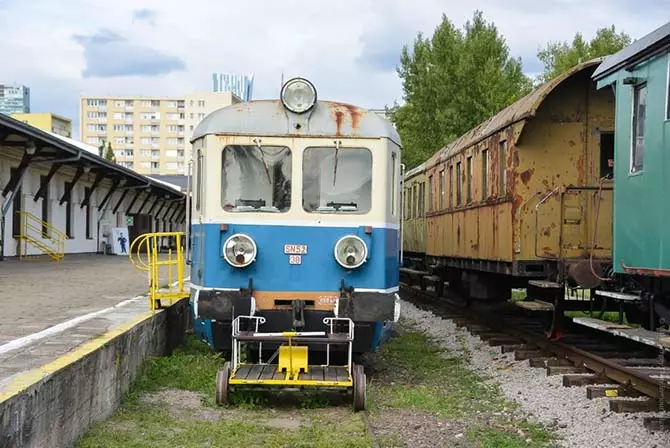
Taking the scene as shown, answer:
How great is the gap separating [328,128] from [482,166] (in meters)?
4.76

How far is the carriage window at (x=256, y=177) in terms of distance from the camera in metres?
8.52

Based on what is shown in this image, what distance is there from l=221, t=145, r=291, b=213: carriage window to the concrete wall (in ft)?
56.1

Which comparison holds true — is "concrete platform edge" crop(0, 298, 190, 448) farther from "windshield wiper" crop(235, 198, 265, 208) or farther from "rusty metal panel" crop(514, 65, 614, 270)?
"rusty metal panel" crop(514, 65, 614, 270)

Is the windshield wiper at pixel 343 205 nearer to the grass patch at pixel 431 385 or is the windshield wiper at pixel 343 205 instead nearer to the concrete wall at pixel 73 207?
the grass patch at pixel 431 385

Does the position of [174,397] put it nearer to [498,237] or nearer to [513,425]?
[513,425]

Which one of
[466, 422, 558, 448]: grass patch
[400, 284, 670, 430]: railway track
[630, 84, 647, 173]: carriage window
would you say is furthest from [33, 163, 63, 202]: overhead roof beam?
[630, 84, 647, 173]: carriage window

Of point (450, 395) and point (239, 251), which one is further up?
point (239, 251)

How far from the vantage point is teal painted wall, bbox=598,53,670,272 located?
6434mm

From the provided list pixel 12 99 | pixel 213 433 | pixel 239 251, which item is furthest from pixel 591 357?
pixel 12 99

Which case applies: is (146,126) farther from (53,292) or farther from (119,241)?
(53,292)

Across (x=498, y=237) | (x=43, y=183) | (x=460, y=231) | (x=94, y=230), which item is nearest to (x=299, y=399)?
(x=498, y=237)

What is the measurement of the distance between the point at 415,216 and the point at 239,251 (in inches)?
499

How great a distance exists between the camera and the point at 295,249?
27.5 ft

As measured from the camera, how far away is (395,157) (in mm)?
9016
